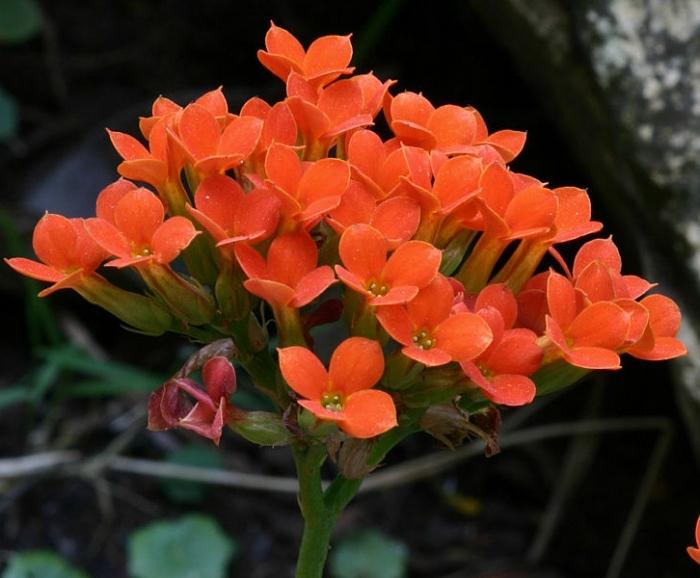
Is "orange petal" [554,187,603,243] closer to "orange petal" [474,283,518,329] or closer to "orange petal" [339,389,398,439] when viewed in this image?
"orange petal" [474,283,518,329]

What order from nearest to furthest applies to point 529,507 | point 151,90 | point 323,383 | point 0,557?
point 323,383, point 0,557, point 529,507, point 151,90

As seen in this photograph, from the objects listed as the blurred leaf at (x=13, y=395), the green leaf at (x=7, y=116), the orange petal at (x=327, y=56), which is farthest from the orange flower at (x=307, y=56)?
the green leaf at (x=7, y=116)

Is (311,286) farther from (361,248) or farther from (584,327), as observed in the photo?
(584,327)

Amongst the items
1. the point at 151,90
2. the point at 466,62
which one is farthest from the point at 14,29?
the point at 466,62

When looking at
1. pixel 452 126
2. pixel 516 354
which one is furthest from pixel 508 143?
pixel 516 354

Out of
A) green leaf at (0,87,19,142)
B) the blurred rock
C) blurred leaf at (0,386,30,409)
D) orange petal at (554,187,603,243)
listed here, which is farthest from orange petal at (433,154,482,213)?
green leaf at (0,87,19,142)

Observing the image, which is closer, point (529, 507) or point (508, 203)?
point (508, 203)

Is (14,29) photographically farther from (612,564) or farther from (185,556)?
(612,564)
